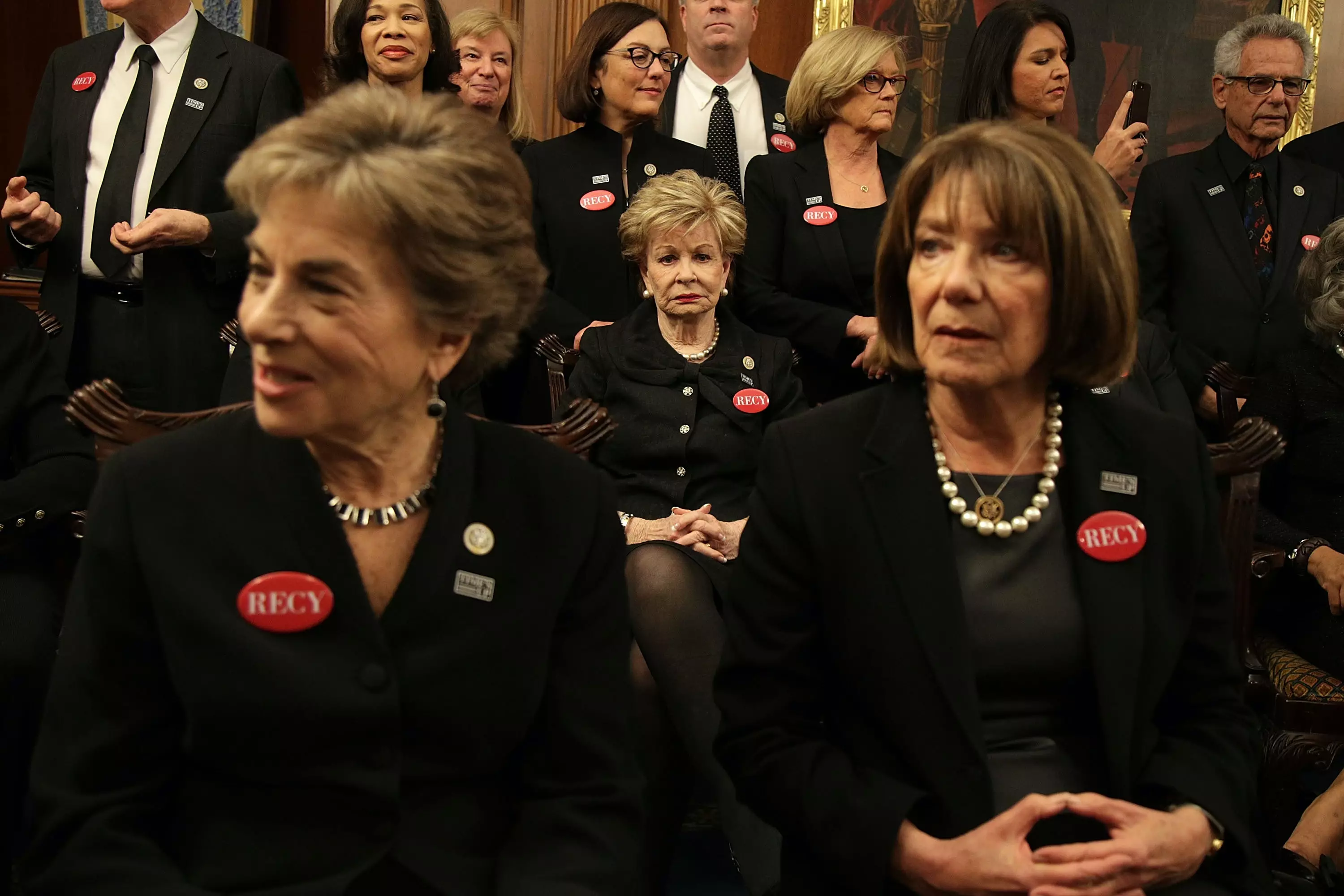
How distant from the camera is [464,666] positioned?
1.53m

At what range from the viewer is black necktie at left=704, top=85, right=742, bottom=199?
14.3 ft

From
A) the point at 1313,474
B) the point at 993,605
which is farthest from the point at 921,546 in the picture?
the point at 1313,474

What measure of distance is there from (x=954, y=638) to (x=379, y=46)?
283cm

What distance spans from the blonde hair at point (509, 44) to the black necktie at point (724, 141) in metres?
0.63

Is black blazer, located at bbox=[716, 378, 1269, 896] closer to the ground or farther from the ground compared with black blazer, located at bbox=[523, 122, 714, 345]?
closer to the ground

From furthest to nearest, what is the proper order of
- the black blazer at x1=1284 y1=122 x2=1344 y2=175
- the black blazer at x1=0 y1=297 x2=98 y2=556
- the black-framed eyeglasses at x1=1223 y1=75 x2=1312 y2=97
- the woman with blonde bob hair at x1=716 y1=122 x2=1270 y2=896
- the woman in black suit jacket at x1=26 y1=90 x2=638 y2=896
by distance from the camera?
the black blazer at x1=1284 y1=122 x2=1344 y2=175 < the black-framed eyeglasses at x1=1223 y1=75 x2=1312 y2=97 < the black blazer at x1=0 y1=297 x2=98 y2=556 < the woman with blonde bob hair at x1=716 y1=122 x2=1270 y2=896 < the woman in black suit jacket at x1=26 y1=90 x2=638 y2=896

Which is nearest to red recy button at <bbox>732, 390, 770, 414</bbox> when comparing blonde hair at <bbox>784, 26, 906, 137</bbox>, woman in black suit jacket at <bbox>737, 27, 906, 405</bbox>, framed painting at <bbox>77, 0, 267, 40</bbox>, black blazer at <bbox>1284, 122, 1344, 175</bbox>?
woman in black suit jacket at <bbox>737, 27, 906, 405</bbox>

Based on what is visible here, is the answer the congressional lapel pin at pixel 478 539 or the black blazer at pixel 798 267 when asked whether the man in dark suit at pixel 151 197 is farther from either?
the congressional lapel pin at pixel 478 539

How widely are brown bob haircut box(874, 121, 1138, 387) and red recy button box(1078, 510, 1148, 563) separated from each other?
0.20 metres

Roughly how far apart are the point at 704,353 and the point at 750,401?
0.20m

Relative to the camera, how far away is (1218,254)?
4422 millimetres

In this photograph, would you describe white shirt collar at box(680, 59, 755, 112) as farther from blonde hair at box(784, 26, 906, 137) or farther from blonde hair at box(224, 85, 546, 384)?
blonde hair at box(224, 85, 546, 384)

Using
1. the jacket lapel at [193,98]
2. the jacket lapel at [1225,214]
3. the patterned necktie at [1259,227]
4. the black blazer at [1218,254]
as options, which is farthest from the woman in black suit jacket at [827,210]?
the jacket lapel at [193,98]

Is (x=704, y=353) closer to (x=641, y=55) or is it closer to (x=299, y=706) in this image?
(x=641, y=55)
